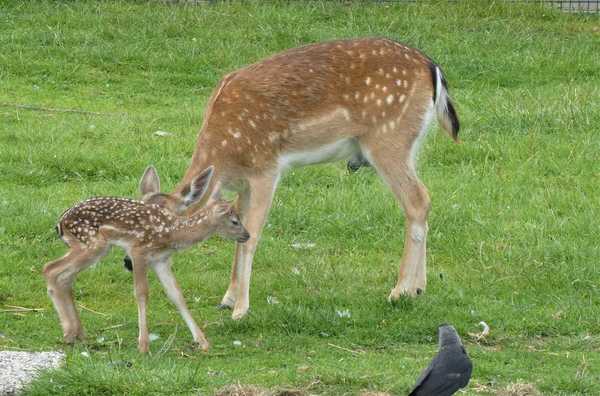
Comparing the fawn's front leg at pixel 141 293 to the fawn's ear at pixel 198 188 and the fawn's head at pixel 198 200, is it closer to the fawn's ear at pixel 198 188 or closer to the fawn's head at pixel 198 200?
the fawn's head at pixel 198 200

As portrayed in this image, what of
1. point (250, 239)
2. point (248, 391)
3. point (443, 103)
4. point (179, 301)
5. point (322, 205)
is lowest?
point (322, 205)

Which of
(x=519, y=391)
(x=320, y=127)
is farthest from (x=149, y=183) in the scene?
(x=519, y=391)

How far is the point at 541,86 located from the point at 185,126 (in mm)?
3888

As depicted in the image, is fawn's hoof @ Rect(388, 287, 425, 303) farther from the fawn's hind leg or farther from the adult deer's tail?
the fawn's hind leg

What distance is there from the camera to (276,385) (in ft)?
23.2

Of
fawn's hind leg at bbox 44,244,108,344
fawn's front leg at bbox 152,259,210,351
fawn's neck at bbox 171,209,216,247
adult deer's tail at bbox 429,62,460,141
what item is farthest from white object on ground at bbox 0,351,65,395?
adult deer's tail at bbox 429,62,460,141

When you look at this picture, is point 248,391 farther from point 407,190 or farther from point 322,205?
point 322,205

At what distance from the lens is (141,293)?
26.0ft

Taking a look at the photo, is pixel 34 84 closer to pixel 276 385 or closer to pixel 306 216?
pixel 306 216

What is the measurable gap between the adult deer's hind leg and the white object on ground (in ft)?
8.13

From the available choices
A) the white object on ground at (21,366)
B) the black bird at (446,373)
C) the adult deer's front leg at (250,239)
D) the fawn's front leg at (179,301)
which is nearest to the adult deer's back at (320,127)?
the adult deer's front leg at (250,239)

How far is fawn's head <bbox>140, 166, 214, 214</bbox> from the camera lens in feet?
27.8

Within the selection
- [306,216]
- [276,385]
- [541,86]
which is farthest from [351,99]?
[541,86]

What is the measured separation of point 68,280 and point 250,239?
1333 millimetres
